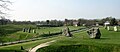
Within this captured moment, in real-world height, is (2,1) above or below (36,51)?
above

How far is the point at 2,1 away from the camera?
23.5 m

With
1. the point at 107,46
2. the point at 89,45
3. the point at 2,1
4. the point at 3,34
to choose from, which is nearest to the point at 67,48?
the point at 89,45

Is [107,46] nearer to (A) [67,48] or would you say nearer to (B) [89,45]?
(B) [89,45]

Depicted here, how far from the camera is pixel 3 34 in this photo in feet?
83.9

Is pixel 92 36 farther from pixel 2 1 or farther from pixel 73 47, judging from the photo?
pixel 2 1

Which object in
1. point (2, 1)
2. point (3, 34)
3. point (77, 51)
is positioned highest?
point (2, 1)

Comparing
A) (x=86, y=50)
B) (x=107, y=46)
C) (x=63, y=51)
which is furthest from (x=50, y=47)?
(x=107, y=46)

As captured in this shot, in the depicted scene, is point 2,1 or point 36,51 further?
point 36,51

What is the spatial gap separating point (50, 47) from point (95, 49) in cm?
669

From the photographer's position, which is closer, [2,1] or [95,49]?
[2,1]

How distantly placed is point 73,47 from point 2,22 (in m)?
17.1

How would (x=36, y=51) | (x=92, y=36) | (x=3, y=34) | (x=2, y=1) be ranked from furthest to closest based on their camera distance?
1. (x=92, y=36)
2. (x=36, y=51)
3. (x=3, y=34)
4. (x=2, y=1)

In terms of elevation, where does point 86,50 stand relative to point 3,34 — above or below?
below

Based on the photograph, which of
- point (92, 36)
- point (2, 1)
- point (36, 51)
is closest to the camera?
point (2, 1)
